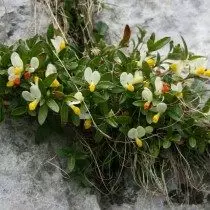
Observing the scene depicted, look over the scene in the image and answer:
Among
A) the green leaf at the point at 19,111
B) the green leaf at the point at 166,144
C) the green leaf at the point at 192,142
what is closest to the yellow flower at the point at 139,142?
the green leaf at the point at 166,144

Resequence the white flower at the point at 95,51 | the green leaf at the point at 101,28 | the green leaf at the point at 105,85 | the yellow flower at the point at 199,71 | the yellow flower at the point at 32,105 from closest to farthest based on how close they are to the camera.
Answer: the yellow flower at the point at 32,105
the green leaf at the point at 105,85
the yellow flower at the point at 199,71
the white flower at the point at 95,51
the green leaf at the point at 101,28

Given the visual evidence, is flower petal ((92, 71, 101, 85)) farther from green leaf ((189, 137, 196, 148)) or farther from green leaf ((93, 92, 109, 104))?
green leaf ((189, 137, 196, 148))

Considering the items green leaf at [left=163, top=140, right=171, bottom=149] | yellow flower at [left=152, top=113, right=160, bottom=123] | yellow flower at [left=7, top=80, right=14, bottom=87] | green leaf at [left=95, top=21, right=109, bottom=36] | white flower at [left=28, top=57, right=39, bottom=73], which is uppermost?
white flower at [left=28, top=57, right=39, bottom=73]

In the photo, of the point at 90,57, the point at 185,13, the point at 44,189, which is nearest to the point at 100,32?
the point at 90,57

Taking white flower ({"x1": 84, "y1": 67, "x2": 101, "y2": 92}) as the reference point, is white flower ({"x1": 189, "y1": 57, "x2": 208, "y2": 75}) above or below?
below

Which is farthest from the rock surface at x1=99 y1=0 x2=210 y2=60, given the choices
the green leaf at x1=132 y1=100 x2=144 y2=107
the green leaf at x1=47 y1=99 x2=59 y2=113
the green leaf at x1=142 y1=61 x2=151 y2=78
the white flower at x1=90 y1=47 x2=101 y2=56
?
the green leaf at x1=47 y1=99 x2=59 y2=113

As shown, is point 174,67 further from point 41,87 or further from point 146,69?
point 41,87

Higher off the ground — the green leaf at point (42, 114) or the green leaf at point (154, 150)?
the green leaf at point (42, 114)

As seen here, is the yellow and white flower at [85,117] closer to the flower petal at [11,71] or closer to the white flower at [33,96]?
the white flower at [33,96]
